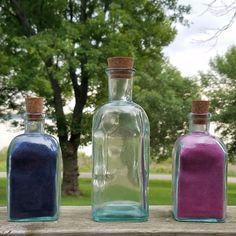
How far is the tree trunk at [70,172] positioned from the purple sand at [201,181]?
8.85 m

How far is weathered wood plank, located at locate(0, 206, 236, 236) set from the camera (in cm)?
101

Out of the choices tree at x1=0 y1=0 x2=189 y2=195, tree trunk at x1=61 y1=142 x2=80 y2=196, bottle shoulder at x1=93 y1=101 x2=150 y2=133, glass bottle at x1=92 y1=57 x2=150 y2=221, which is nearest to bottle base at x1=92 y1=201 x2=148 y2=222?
glass bottle at x1=92 y1=57 x2=150 y2=221

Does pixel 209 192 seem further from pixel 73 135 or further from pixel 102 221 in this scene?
pixel 73 135

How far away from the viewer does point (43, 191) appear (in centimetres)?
110

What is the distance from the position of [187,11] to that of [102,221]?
909cm

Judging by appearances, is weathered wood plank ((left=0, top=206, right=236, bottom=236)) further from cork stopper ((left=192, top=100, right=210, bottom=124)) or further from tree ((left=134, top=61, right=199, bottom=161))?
tree ((left=134, top=61, right=199, bottom=161))

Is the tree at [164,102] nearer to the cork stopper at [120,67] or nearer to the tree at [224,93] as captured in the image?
the tree at [224,93]

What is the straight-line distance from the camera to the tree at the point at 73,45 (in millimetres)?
8641

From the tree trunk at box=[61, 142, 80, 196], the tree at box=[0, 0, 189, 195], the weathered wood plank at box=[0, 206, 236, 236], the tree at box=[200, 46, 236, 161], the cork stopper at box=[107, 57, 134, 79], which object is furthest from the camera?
the tree at box=[200, 46, 236, 161]

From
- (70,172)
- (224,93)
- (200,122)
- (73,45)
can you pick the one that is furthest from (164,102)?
(200,122)

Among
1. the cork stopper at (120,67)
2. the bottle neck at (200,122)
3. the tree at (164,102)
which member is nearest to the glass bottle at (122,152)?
the cork stopper at (120,67)

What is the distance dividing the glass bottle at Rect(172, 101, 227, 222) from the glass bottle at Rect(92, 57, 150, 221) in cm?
8

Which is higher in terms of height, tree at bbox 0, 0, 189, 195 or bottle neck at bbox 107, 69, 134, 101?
tree at bbox 0, 0, 189, 195

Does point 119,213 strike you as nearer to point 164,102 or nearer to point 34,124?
point 34,124
